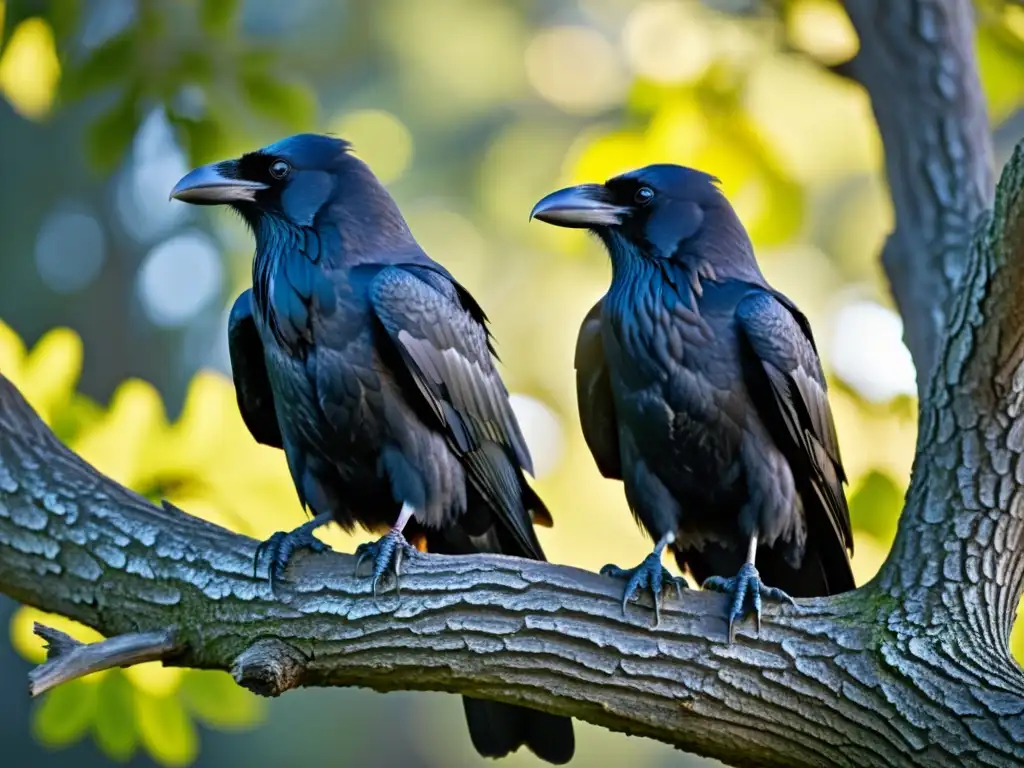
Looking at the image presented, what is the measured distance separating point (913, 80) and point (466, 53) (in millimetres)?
7356

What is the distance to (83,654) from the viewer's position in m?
3.41

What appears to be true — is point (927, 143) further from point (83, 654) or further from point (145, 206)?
point (145, 206)

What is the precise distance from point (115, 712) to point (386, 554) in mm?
1752

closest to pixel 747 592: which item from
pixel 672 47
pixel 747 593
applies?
pixel 747 593

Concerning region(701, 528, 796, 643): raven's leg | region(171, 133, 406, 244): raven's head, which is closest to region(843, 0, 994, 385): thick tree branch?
region(701, 528, 796, 643): raven's leg

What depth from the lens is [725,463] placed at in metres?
4.07

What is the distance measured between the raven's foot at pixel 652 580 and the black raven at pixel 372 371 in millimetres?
637

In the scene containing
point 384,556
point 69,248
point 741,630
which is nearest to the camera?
point 741,630

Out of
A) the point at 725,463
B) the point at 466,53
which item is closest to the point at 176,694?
the point at 725,463

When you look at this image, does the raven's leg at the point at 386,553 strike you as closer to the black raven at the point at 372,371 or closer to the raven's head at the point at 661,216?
the black raven at the point at 372,371

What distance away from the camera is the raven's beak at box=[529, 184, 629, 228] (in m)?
4.13

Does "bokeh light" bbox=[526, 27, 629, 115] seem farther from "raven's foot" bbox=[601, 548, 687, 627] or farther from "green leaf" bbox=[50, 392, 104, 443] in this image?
"raven's foot" bbox=[601, 548, 687, 627]

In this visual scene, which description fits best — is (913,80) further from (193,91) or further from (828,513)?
(193,91)

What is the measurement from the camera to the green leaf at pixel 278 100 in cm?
525
